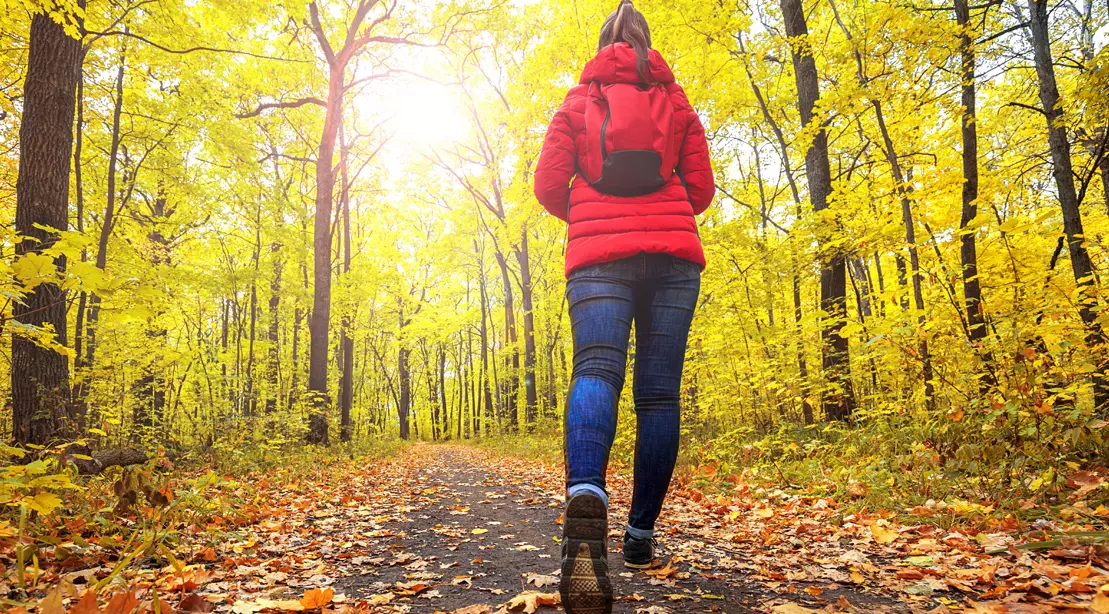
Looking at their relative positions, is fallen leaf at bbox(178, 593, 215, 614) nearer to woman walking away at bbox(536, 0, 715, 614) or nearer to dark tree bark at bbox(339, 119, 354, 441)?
woman walking away at bbox(536, 0, 715, 614)

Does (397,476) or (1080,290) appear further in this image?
(397,476)

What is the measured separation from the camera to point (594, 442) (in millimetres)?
1784

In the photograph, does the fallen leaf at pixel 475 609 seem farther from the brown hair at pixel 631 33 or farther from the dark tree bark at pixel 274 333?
the dark tree bark at pixel 274 333

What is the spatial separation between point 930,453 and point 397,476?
267 inches

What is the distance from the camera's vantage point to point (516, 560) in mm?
2764

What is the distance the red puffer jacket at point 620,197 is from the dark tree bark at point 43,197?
541cm

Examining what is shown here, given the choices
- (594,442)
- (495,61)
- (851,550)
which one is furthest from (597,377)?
(495,61)

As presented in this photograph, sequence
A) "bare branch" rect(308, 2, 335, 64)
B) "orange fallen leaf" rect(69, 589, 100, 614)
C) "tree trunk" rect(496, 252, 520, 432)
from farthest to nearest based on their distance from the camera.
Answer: "tree trunk" rect(496, 252, 520, 432), "bare branch" rect(308, 2, 335, 64), "orange fallen leaf" rect(69, 589, 100, 614)

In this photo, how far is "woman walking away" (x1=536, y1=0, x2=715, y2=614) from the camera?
1970 millimetres

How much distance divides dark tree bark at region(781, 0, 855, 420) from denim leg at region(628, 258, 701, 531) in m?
4.90

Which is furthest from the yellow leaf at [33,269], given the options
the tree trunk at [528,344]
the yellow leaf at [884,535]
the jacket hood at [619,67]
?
the tree trunk at [528,344]

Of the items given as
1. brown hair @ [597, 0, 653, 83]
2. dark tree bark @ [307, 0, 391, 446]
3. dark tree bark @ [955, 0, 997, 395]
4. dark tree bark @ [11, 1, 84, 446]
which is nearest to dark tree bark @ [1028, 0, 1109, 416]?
dark tree bark @ [955, 0, 997, 395]

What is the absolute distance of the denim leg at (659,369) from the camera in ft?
6.84

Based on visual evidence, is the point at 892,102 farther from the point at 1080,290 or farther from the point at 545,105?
the point at 545,105
